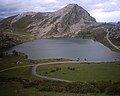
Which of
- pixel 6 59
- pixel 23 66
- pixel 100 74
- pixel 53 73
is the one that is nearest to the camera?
pixel 100 74

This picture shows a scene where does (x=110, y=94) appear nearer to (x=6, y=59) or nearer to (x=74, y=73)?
(x=74, y=73)

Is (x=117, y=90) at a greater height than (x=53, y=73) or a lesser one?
greater

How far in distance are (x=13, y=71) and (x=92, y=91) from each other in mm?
94895

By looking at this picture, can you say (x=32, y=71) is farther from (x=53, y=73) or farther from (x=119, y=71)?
(x=119, y=71)

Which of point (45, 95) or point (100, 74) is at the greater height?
point (45, 95)

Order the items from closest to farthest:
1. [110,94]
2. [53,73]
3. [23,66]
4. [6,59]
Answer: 1. [110,94]
2. [53,73]
3. [23,66]
4. [6,59]

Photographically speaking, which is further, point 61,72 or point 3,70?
point 3,70

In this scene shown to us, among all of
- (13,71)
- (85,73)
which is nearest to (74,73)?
(85,73)

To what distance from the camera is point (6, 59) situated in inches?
7436

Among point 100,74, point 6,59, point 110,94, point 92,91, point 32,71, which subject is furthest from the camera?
point 6,59

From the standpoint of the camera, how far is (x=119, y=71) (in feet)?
411

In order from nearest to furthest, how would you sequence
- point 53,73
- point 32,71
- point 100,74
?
point 100,74 → point 53,73 → point 32,71

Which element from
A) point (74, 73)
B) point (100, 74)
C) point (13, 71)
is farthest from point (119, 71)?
point (13, 71)

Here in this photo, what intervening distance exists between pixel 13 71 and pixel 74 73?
113 feet
